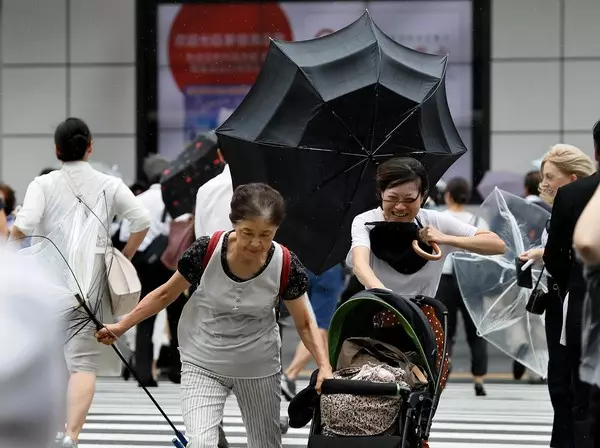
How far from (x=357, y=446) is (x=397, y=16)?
1704 cm

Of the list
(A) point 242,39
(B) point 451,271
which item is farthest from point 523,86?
(B) point 451,271

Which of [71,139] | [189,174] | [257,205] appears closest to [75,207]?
[71,139]

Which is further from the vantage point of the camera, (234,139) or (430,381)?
(234,139)

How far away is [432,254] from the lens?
6848 mm

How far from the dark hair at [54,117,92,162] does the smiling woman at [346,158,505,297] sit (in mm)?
2396

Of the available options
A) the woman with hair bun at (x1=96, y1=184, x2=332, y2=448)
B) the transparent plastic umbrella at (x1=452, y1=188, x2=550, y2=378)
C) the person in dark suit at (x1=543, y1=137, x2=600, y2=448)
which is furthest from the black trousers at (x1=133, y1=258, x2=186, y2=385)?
the woman with hair bun at (x1=96, y1=184, x2=332, y2=448)

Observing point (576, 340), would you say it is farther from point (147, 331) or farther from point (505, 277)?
point (147, 331)

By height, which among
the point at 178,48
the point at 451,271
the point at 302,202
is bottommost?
the point at 451,271

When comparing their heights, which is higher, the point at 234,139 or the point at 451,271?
the point at 234,139

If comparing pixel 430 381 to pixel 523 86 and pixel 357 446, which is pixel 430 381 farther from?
pixel 523 86

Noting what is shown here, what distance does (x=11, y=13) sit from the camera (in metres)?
22.1

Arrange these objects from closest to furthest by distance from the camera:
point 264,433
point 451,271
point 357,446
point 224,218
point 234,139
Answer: point 357,446 → point 264,433 → point 234,139 → point 224,218 → point 451,271

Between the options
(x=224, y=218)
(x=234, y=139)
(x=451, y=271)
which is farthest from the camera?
(x=451, y=271)

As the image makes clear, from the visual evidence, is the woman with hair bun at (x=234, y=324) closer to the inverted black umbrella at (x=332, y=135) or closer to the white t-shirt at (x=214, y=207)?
the inverted black umbrella at (x=332, y=135)
